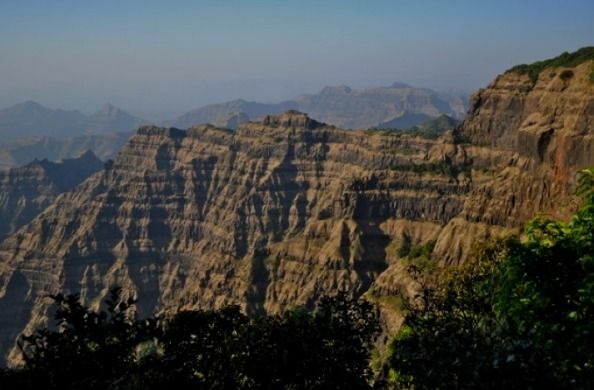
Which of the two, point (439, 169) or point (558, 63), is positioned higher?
point (558, 63)

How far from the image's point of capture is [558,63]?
121m

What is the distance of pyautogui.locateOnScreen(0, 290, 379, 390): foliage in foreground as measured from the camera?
22.9 m

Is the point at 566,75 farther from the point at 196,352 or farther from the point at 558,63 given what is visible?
the point at 196,352

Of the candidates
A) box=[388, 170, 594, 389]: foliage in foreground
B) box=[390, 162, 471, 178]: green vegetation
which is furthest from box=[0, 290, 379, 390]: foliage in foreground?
box=[390, 162, 471, 178]: green vegetation

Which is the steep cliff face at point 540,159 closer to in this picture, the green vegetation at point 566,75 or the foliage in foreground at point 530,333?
the green vegetation at point 566,75

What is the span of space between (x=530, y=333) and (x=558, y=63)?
10805cm

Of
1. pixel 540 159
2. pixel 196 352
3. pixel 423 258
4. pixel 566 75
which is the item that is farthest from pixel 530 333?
pixel 423 258

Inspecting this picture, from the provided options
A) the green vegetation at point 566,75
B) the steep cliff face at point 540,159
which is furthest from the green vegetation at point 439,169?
the green vegetation at point 566,75

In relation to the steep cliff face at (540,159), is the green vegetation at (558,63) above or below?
above

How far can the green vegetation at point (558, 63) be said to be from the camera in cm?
10924

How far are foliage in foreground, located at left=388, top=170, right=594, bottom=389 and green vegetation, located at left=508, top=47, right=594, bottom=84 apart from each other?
82480 millimetres

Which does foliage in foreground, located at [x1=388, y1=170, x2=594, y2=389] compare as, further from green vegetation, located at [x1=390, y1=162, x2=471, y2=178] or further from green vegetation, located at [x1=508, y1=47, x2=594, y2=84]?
green vegetation, located at [x1=390, y1=162, x2=471, y2=178]

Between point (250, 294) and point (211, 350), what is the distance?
373 ft

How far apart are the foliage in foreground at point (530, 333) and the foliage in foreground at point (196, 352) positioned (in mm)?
4093
